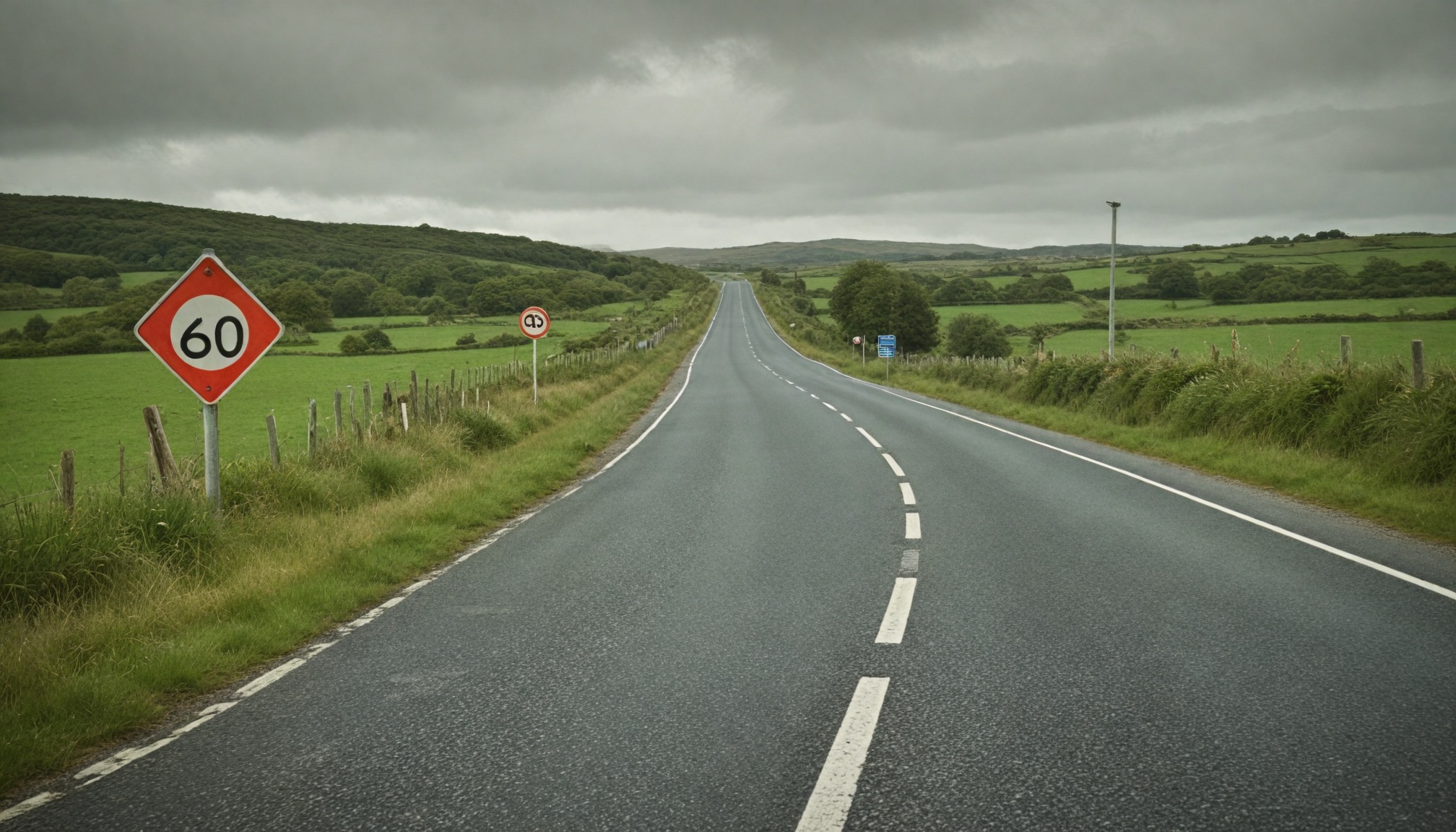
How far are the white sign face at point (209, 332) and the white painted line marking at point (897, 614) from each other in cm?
550

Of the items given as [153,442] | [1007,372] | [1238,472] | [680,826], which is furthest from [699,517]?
[1007,372]

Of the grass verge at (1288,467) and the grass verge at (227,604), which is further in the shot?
the grass verge at (1288,467)

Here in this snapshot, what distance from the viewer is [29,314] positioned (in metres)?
59.9

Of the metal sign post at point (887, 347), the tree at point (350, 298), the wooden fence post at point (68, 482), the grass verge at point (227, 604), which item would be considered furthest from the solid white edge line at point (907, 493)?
the tree at point (350, 298)

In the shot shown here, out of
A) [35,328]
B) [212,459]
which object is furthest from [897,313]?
[212,459]

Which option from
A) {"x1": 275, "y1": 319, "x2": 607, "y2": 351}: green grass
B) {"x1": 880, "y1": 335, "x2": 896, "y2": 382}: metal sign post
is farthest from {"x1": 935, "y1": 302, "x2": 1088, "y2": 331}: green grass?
{"x1": 880, "y1": 335, "x2": 896, "y2": 382}: metal sign post

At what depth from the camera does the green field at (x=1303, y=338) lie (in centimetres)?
3600

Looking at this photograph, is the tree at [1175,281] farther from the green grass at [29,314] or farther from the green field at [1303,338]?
the green grass at [29,314]

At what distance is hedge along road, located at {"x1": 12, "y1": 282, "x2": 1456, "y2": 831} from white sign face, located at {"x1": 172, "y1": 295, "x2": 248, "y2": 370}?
2524 mm

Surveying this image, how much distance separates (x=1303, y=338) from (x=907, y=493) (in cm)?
4710

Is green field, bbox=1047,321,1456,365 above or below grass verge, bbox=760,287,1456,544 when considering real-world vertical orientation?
above

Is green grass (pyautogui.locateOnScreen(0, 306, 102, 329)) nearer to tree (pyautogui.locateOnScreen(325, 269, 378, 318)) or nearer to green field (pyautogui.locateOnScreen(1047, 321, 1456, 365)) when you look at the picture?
tree (pyautogui.locateOnScreen(325, 269, 378, 318))

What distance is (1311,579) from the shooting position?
20.7ft

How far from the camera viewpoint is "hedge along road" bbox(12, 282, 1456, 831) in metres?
3.12
